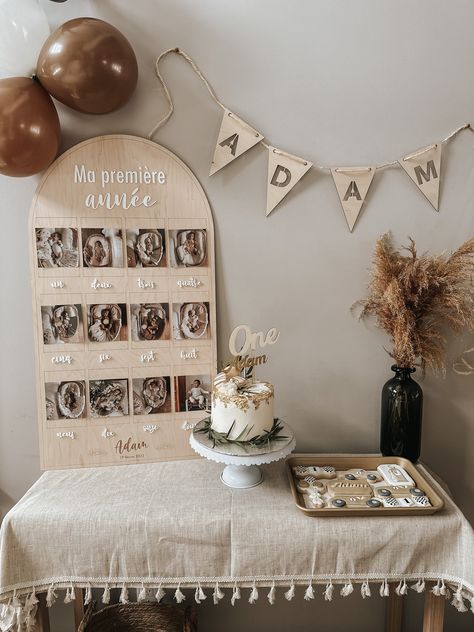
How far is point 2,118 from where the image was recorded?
3.71 feet

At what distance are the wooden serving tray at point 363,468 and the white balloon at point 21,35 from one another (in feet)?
4.30

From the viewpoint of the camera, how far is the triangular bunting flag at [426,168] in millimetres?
1423

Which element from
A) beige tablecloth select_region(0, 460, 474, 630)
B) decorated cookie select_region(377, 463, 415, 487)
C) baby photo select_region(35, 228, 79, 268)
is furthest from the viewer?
baby photo select_region(35, 228, 79, 268)

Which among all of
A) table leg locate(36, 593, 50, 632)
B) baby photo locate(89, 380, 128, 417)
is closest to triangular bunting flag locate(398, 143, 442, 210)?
baby photo locate(89, 380, 128, 417)

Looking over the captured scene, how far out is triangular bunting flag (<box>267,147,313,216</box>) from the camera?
4.61 feet

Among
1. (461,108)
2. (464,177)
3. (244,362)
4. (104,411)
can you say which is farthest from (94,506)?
(461,108)

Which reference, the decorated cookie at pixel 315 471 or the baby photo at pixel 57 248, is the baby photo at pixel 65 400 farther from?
the decorated cookie at pixel 315 471

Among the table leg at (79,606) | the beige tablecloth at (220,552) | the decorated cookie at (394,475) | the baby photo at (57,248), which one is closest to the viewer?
the beige tablecloth at (220,552)

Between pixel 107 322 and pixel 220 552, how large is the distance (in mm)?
704

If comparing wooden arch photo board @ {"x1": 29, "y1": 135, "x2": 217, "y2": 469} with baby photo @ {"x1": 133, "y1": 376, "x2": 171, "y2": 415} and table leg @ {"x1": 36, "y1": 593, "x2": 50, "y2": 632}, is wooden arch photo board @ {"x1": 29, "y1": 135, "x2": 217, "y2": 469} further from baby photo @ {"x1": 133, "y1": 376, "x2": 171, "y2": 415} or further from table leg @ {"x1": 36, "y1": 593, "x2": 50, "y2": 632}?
table leg @ {"x1": 36, "y1": 593, "x2": 50, "y2": 632}

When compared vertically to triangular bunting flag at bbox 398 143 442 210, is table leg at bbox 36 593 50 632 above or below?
below

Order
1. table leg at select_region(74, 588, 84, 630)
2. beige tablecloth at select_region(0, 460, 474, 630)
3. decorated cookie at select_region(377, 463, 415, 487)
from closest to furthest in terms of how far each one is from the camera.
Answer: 1. beige tablecloth at select_region(0, 460, 474, 630)
2. decorated cookie at select_region(377, 463, 415, 487)
3. table leg at select_region(74, 588, 84, 630)

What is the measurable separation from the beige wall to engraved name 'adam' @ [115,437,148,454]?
27 centimetres

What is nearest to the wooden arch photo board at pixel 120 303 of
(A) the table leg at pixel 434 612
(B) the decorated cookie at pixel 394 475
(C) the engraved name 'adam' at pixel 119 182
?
(C) the engraved name 'adam' at pixel 119 182
